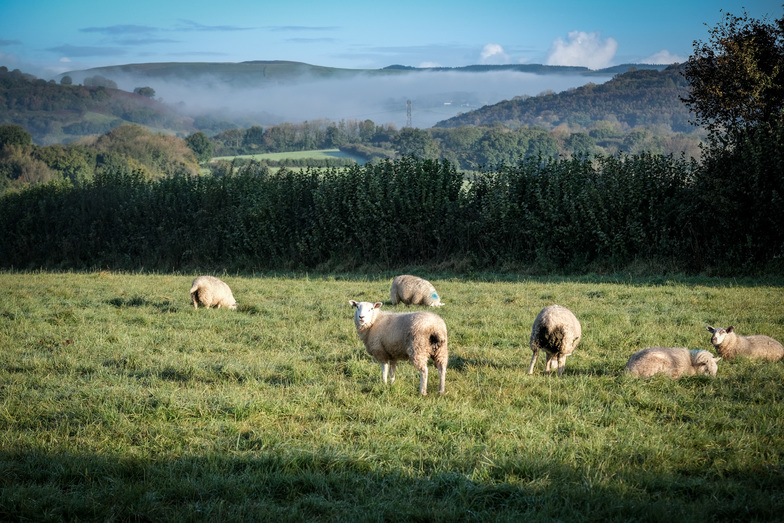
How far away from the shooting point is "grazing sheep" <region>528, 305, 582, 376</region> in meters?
7.84

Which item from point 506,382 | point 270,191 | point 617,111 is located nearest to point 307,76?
point 617,111

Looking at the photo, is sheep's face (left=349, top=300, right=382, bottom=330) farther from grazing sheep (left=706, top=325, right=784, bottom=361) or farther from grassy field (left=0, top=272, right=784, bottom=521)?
grazing sheep (left=706, top=325, right=784, bottom=361)

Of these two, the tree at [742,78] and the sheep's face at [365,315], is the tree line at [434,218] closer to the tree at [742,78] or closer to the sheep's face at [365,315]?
the tree at [742,78]

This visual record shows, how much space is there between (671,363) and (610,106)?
→ 6184 centimetres

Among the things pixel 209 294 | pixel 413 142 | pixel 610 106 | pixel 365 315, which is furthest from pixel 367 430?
pixel 610 106

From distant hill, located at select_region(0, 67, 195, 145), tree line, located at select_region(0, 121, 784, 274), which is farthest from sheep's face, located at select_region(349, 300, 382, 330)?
distant hill, located at select_region(0, 67, 195, 145)

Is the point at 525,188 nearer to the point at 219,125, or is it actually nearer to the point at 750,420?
the point at 750,420

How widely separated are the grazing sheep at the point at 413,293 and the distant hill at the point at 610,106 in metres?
44.0

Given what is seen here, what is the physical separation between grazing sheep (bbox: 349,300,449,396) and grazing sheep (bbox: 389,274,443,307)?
5.76m

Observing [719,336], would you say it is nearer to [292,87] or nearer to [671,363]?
[671,363]

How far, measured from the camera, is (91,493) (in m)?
4.74

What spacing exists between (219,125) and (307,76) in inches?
1030

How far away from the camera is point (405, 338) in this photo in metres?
7.20

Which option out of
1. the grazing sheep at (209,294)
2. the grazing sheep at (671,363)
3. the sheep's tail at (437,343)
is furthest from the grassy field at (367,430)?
the grazing sheep at (209,294)
